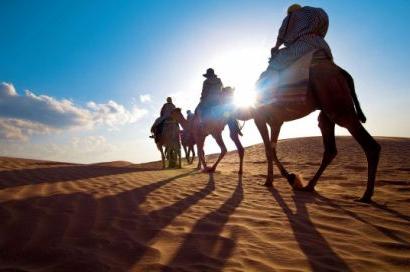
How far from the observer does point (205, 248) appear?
8.52 ft

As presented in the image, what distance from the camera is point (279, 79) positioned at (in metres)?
5.71

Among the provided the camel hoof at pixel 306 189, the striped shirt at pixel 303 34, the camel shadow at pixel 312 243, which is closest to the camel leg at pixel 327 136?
the camel hoof at pixel 306 189

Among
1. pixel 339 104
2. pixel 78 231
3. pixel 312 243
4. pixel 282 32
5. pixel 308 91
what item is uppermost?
pixel 282 32

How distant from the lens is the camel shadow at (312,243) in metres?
2.34

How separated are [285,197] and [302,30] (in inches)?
108

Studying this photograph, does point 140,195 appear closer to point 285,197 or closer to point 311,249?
point 285,197

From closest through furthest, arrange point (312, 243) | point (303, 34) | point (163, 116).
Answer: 1. point (312, 243)
2. point (303, 34)
3. point (163, 116)

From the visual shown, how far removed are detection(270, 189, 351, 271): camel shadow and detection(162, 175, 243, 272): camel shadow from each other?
594 millimetres

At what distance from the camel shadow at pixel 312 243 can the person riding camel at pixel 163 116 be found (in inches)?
368

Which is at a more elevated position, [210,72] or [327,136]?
[210,72]

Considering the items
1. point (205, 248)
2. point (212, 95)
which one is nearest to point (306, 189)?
point (205, 248)

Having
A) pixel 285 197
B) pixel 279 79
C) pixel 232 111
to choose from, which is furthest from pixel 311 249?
pixel 232 111

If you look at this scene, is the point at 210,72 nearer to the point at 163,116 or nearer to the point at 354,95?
the point at 163,116

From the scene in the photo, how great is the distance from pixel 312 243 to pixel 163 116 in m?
11.2
